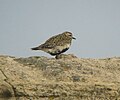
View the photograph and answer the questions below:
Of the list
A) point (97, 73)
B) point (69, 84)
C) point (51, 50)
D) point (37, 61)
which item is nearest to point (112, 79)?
point (97, 73)

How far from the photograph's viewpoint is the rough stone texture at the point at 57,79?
7.78m

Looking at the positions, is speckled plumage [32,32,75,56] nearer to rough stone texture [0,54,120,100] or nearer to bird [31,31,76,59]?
bird [31,31,76,59]

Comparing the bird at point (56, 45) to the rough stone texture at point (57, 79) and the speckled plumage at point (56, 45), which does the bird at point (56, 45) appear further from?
the rough stone texture at point (57, 79)

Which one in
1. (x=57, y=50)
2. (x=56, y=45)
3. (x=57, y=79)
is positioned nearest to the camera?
(x=57, y=79)

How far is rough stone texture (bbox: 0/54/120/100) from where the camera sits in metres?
7.78

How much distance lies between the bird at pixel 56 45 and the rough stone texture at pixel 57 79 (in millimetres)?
2457

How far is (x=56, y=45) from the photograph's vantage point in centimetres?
1222

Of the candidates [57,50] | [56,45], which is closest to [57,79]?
[57,50]

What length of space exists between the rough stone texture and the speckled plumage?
248 centimetres

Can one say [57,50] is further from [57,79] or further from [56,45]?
[57,79]

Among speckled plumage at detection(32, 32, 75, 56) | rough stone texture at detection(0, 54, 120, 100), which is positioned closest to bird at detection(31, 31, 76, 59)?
speckled plumage at detection(32, 32, 75, 56)

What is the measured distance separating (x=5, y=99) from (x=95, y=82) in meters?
2.10

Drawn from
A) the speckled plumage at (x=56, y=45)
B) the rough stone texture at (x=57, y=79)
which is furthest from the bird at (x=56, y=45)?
the rough stone texture at (x=57, y=79)

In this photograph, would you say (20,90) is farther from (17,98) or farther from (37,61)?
(37,61)
